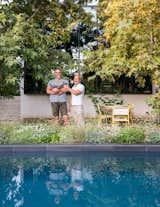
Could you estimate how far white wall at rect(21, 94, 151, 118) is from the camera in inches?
452

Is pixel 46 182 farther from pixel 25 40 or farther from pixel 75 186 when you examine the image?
pixel 25 40

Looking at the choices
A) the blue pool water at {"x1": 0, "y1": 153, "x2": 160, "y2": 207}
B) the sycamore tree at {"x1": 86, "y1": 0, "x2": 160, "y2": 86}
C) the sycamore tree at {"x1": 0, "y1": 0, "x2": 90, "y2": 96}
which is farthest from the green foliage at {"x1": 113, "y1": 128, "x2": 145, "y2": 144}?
the sycamore tree at {"x1": 0, "y1": 0, "x2": 90, "y2": 96}

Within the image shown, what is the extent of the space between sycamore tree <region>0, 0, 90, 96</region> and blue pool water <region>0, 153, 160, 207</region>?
11.0ft

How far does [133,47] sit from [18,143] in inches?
139

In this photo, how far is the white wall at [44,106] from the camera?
11477mm

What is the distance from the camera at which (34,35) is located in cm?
943

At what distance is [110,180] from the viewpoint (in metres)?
5.21

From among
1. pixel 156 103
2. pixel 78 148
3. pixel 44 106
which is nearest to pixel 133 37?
pixel 156 103

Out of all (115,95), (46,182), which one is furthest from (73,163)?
(115,95)

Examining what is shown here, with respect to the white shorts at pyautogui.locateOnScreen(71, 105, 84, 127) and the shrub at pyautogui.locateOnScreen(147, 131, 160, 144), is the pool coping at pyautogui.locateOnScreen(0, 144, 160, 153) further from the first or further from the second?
the white shorts at pyautogui.locateOnScreen(71, 105, 84, 127)

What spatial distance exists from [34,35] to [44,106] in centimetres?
277

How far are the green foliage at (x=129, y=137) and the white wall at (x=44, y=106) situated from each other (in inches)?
179

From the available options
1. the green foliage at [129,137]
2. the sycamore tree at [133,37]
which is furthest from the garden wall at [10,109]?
the green foliage at [129,137]

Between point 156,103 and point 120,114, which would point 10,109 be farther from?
point 156,103
